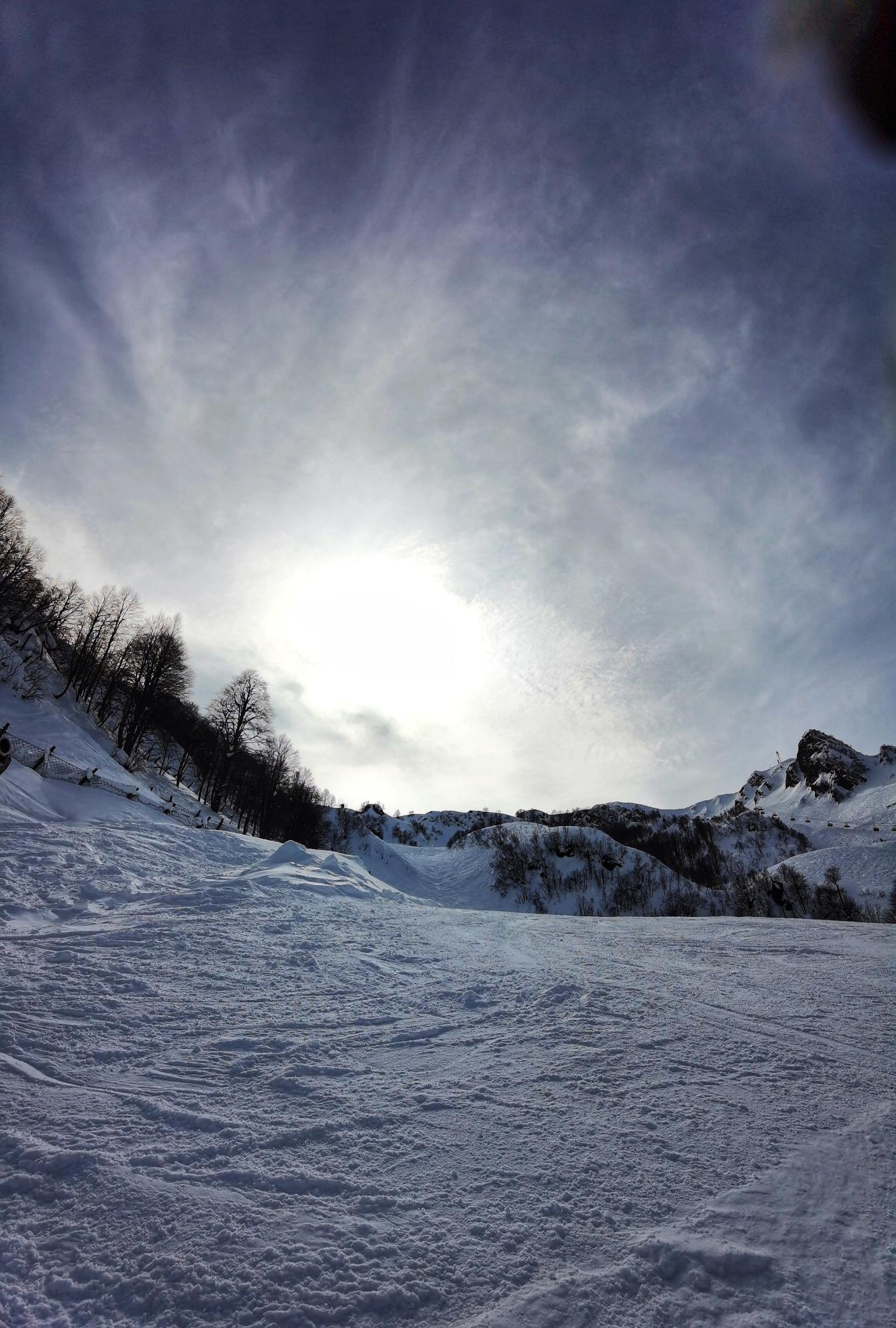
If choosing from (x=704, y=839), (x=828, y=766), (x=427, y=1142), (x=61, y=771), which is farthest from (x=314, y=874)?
(x=828, y=766)

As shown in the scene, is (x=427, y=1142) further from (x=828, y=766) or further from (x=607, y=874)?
(x=828, y=766)

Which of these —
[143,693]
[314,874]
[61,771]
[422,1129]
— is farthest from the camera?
[143,693]

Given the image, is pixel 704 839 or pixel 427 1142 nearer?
pixel 427 1142

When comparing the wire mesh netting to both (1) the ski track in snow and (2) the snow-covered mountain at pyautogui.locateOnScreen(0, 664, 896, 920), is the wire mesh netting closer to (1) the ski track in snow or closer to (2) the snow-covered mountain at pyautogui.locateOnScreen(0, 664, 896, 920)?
(2) the snow-covered mountain at pyautogui.locateOnScreen(0, 664, 896, 920)

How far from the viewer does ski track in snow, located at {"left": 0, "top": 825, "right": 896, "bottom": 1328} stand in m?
1.82

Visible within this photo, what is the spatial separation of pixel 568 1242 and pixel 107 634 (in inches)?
1695

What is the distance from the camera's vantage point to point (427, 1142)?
Answer: 8.97 feet

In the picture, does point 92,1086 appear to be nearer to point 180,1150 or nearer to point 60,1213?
point 180,1150

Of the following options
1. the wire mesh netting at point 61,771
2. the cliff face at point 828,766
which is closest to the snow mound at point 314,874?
the wire mesh netting at point 61,771

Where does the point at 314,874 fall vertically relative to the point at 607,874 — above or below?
below

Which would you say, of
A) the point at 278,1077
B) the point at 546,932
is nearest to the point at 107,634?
the point at 546,932

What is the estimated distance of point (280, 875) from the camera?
10.7m

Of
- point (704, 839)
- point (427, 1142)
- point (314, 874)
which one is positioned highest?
point (704, 839)

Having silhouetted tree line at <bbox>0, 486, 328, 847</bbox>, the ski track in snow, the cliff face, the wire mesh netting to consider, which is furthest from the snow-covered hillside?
the cliff face
